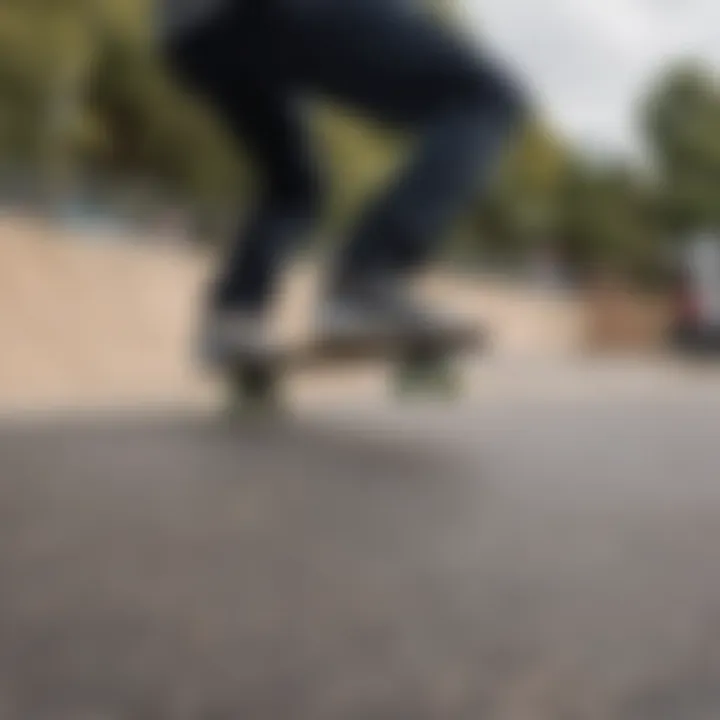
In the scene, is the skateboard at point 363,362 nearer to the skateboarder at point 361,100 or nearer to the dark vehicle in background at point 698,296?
the skateboarder at point 361,100

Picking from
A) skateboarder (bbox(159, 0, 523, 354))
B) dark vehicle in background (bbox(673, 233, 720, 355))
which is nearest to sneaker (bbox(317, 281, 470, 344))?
skateboarder (bbox(159, 0, 523, 354))

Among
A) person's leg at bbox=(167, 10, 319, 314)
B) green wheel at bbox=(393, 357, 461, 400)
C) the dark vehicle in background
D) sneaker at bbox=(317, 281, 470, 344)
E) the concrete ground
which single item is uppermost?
person's leg at bbox=(167, 10, 319, 314)

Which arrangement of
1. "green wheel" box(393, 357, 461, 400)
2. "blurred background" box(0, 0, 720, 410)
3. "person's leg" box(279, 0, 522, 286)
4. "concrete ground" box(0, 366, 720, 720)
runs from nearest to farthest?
"concrete ground" box(0, 366, 720, 720), "blurred background" box(0, 0, 720, 410), "person's leg" box(279, 0, 522, 286), "green wheel" box(393, 357, 461, 400)

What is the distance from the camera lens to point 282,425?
838 millimetres

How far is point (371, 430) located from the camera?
809mm

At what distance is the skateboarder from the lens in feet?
2.13

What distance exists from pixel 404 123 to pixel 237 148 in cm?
12

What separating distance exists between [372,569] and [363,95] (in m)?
0.34

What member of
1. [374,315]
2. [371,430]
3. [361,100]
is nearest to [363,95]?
[361,100]

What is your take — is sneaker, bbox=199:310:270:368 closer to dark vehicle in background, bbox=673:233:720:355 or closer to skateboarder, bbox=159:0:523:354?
skateboarder, bbox=159:0:523:354

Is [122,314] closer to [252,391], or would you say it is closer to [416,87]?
[252,391]

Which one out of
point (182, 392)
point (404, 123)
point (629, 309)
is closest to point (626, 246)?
point (629, 309)

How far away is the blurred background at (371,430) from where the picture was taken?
32cm

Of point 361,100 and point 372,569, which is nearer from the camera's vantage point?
point 372,569
